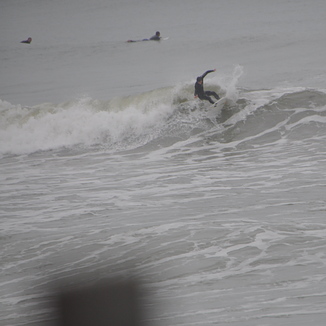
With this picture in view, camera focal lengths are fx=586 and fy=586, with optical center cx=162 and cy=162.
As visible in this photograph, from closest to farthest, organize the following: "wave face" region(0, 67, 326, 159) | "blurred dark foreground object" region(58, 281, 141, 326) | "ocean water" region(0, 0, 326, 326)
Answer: "blurred dark foreground object" region(58, 281, 141, 326) → "ocean water" region(0, 0, 326, 326) → "wave face" region(0, 67, 326, 159)

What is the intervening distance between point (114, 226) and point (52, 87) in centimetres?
2136

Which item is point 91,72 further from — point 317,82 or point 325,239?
point 325,239

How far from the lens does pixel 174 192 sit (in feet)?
32.9

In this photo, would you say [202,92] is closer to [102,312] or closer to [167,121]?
[167,121]

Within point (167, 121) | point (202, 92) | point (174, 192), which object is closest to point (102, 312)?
point (174, 192)

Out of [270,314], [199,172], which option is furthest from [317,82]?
[270,314]

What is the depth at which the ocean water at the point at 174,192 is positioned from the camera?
225 inches

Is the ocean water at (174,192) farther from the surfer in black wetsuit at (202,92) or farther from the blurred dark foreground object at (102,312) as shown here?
the blurred dark foreground object at (102,312)

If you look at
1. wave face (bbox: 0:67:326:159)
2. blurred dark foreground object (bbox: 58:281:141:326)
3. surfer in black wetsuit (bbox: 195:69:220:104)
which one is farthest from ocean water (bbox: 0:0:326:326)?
blurred dark foreground object (bbox: 58:281:141:326)

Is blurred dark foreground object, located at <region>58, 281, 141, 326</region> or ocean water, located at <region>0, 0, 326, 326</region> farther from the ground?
blurred dark foreground object, located at <region>58, 281, 141, 326</region>

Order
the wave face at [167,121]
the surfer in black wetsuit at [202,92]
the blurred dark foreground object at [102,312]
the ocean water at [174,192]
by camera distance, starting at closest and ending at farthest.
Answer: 1. the blurred dark foreground object at [102,312]
2. the ocean water at [174,192]
3. the wave face at [167,121]
4. the surfer in black wetsuit at [202,92]

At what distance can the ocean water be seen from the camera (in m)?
5.72

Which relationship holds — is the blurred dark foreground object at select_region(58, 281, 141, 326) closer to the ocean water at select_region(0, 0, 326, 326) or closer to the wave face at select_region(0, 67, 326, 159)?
the ocean water at select_region(0, 0, 326, 326)

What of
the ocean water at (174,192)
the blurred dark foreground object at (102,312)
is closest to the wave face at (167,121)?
the ocean water at (174,192)
